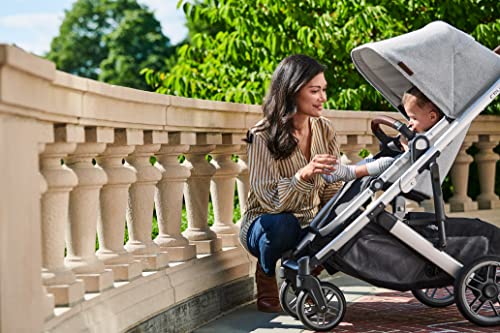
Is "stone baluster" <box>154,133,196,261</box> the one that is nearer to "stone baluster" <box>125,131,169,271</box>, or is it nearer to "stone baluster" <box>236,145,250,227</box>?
"stone baluster" <box>125,131,169,271</box>

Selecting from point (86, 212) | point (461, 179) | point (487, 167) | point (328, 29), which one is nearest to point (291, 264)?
point (86, 212)

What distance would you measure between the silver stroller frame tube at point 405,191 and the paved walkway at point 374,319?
345 millimetres

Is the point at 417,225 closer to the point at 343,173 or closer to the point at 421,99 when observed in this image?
the point at 343,173

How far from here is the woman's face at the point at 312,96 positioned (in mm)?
6277

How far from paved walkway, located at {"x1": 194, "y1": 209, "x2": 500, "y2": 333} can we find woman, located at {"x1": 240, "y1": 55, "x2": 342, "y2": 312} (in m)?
0.26

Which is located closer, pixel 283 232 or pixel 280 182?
pixel 283 232

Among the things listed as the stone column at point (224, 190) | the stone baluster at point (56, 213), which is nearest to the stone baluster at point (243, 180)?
the stone column at point (224, 190)

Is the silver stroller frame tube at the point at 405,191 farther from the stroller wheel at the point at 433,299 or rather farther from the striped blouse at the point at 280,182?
the stroller wheel at the point at 433,299

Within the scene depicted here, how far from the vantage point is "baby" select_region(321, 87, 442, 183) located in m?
6.05

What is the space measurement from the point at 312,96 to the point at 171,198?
959mm

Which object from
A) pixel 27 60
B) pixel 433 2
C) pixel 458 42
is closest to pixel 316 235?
pixel 458 42

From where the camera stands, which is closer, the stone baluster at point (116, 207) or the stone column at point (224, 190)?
the stone baluster at point (116, 207)

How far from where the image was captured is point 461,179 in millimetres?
9828

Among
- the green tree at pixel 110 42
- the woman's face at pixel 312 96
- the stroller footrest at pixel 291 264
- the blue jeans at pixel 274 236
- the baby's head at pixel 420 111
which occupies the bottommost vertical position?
the stroller footrest at pixel 291 264
